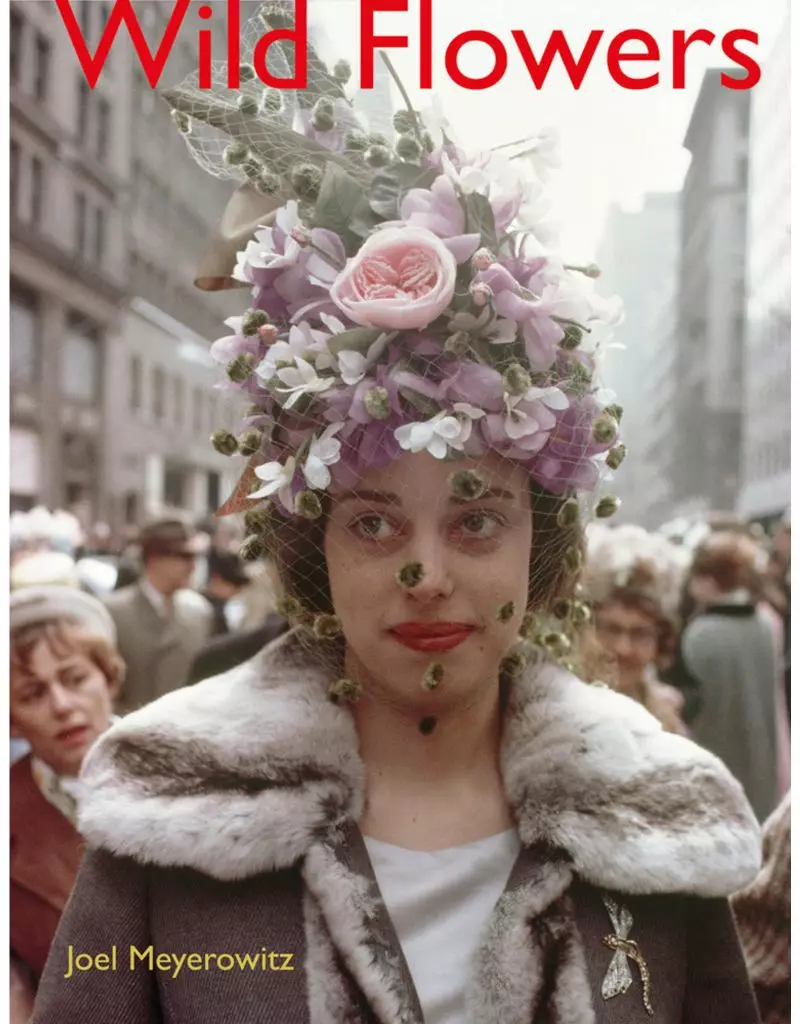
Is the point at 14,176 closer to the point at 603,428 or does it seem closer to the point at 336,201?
the point at 336,201

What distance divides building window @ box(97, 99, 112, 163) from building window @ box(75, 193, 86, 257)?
0.07 m

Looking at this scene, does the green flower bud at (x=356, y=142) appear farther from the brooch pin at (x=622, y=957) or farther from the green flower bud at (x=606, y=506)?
the brooch pin at (x=622, y=957)

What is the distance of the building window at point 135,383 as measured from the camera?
69.5 inches

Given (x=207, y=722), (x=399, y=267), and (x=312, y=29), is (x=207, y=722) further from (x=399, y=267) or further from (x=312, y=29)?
(x=312, y=29)

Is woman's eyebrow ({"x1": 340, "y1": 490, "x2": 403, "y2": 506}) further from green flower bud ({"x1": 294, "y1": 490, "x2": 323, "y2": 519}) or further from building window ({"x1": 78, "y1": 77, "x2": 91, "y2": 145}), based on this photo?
building window ({"x1": 78, "y1": 77, "x2": 91, "y2": 145})

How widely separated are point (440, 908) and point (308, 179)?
0.75 m

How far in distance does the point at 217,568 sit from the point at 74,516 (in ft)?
0.90

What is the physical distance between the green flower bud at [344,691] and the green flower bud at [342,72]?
641 millimetres

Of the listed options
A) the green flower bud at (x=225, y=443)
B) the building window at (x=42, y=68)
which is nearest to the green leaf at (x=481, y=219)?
the green flower bud at (x=225, y=443)

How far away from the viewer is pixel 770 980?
1369mm

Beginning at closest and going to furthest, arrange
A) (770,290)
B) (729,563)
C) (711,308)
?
(770,290) < (711,308) < (729,563)

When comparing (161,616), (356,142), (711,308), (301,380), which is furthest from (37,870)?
(711,308)

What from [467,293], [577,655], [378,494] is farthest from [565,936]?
[467,293]

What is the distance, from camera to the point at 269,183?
1.13 meters
